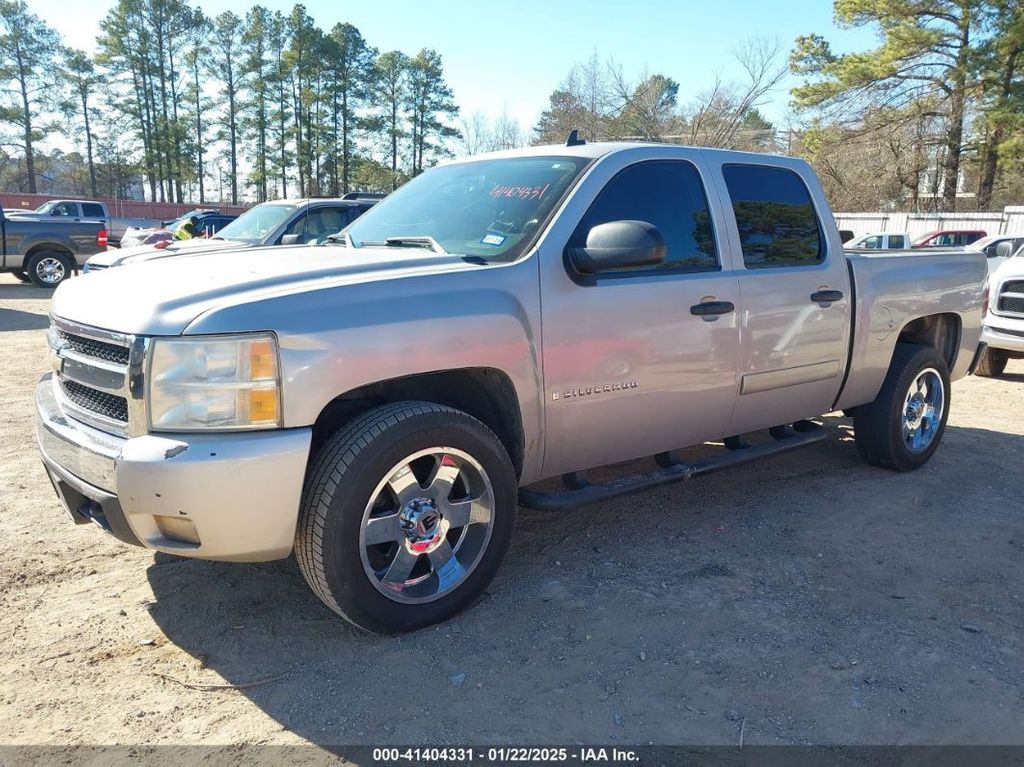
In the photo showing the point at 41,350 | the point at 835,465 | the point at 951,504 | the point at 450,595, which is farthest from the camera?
the point at 41,350

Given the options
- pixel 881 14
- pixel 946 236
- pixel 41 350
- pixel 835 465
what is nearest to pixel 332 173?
pixel 881 14

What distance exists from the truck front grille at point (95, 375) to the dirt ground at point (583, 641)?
2.96 ft

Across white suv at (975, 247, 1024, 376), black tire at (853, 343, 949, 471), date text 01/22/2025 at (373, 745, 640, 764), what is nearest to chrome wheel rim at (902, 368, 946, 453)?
black tire at (853, 343, 949, 471)

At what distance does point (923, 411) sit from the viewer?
5.61 m

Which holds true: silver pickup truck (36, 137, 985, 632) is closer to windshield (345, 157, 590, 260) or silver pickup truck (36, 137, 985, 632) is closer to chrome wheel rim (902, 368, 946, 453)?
windshield (345, 157, 590, 260)

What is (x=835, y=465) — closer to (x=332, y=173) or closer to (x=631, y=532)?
(x=631, y=532)

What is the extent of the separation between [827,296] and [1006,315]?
236 inches

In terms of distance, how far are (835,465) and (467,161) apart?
10.9ft

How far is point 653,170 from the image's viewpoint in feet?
13.3

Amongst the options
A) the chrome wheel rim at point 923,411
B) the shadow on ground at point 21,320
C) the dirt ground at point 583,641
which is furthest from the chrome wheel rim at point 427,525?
the shadow on ground at point 21,320

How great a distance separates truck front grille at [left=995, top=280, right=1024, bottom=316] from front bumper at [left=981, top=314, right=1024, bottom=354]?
0.12 metres

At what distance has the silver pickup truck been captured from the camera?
278 cm

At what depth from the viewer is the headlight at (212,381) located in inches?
108

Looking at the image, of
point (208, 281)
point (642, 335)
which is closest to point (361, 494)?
point (208, 281)
